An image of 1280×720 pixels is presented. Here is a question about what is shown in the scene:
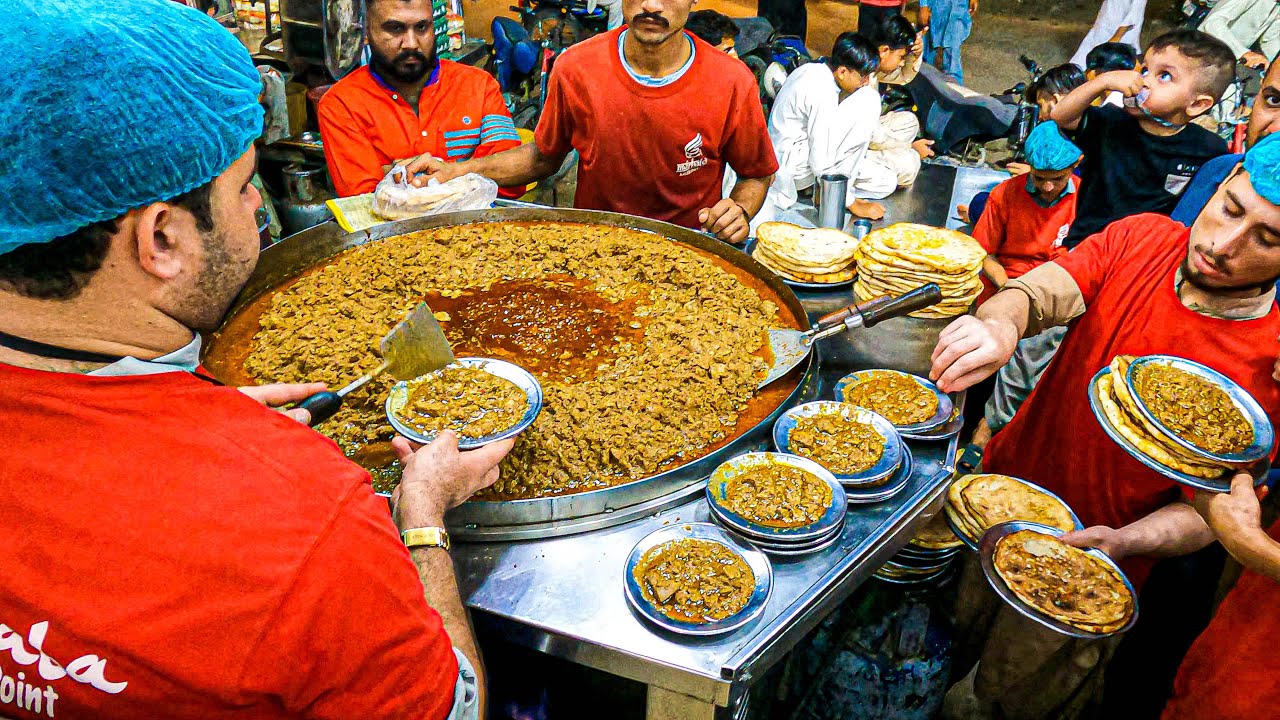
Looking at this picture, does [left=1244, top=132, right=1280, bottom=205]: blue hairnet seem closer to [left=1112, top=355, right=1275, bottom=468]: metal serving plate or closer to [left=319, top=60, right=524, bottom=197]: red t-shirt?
[left=1112, top=355, right=1275, bottom=468]: metal serving plate

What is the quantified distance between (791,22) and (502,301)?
9.25 meters

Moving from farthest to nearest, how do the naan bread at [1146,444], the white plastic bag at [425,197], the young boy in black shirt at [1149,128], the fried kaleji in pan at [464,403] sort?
the young boy in black shirt at [1149,128], the white plastic bag at [425,197], the naan bread at [1146,444], the fried kaleji in pan at [464,403]

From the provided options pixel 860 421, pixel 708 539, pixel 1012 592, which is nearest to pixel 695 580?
pixel 708 539

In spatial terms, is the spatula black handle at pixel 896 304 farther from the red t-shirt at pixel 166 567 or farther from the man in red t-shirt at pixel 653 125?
the red t-shirt at pixel 166 567

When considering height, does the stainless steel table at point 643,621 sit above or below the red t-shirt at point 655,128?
below

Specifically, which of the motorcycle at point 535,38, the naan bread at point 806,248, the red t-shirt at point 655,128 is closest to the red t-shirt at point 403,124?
the red t-shirt at point 655,128

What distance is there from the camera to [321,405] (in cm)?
178

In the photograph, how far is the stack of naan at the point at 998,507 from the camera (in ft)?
7.51

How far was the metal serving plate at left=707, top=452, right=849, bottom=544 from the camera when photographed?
173 centimetres

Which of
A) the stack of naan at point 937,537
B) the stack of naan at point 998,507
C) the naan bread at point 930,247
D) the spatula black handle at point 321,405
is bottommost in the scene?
the stack of naan at point 937,537

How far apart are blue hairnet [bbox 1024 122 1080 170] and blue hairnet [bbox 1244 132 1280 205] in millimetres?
1912

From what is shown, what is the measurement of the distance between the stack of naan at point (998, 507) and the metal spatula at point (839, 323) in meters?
0.62

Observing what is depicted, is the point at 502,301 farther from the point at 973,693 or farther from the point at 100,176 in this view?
the point at 973,693

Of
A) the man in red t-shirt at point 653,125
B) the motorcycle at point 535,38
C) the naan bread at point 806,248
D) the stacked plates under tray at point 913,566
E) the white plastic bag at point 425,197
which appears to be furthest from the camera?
the motorcycle at point 535,38
